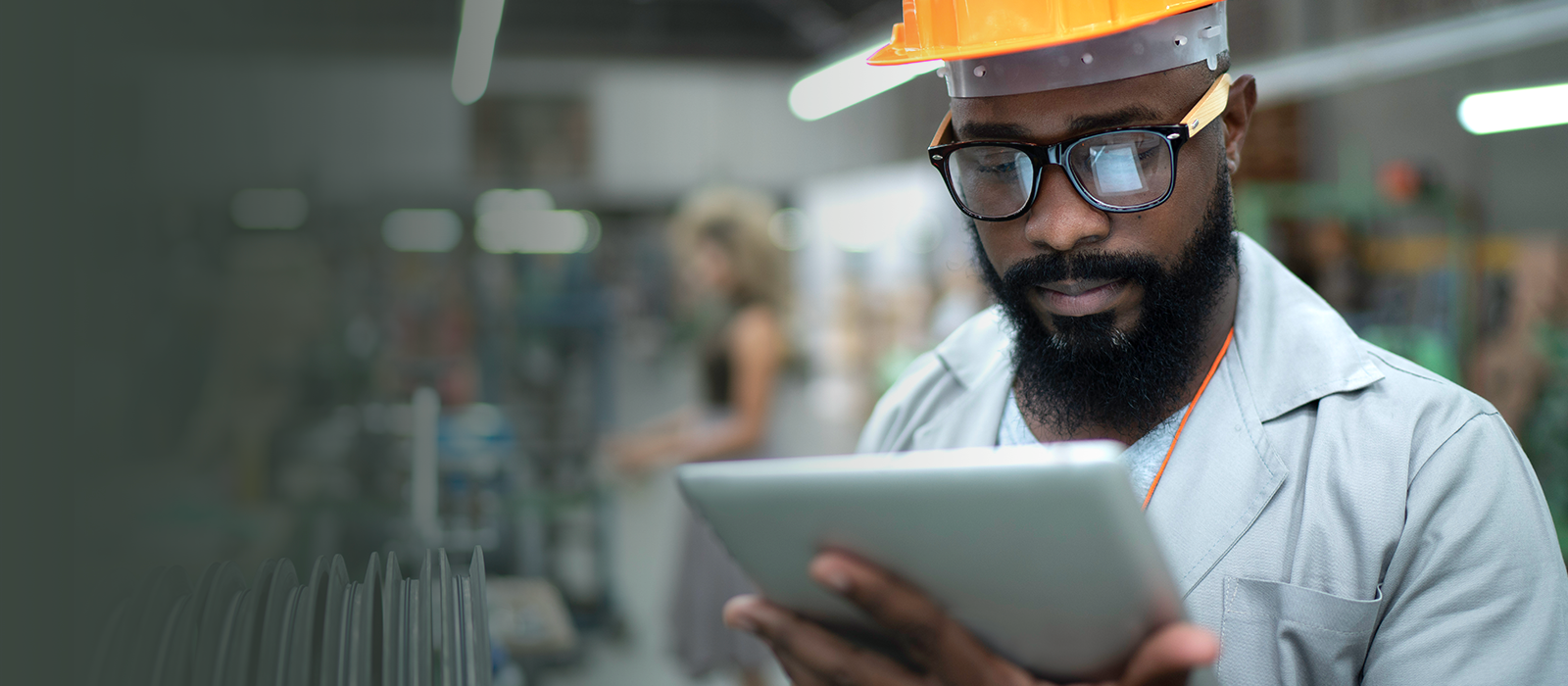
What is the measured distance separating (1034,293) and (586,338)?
808cm

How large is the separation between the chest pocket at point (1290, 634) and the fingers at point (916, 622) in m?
0.30

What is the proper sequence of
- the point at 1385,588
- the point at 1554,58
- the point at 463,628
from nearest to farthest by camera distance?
the point at 463,628 → the point at 1385,588 → the point at 1554,58

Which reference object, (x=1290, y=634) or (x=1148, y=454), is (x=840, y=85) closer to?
(x=1148, y=454)

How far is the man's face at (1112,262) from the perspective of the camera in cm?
99

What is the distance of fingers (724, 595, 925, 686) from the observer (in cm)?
80

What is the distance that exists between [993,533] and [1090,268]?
1.38 ft

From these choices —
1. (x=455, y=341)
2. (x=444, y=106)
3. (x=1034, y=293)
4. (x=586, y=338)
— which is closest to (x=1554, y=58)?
(x=1034, y=293)

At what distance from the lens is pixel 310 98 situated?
3.00 feet

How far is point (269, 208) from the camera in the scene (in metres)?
0.92

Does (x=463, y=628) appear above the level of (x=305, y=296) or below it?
below

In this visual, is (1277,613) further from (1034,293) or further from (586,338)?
(586,338)

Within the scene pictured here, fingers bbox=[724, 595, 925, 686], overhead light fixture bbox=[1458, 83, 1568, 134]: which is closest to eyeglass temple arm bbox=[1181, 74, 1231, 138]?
fingers bbox=[724, 595, 925, 686]

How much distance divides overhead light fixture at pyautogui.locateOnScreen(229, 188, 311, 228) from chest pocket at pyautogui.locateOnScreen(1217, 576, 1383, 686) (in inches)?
34.6

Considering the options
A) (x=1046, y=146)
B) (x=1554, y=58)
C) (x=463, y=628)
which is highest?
(x=1554, y=58)
